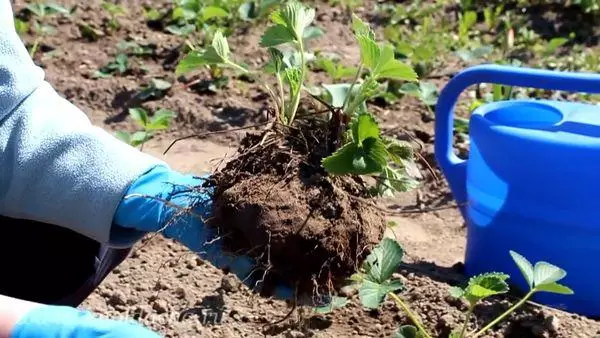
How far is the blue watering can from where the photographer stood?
1.87 meters

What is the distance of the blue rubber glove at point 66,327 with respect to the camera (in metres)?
1.15

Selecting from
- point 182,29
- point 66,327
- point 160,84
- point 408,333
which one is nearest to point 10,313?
point 66,327

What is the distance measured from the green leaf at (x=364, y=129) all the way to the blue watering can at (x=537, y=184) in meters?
0.65

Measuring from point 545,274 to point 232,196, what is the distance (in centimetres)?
50

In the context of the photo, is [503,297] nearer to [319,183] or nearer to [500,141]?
[500,141]

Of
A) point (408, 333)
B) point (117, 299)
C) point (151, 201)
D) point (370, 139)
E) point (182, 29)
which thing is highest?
point (370, 139)

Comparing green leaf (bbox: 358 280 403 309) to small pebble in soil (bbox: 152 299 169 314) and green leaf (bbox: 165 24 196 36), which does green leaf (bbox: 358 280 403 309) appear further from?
green leaf (bbox: 165 24 196 36)

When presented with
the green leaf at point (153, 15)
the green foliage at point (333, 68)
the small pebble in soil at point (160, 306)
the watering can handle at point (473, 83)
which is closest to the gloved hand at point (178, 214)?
the small pebble in soil at point (160, 306)

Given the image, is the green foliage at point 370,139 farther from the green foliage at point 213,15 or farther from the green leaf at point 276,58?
the green foliage at point 213,15

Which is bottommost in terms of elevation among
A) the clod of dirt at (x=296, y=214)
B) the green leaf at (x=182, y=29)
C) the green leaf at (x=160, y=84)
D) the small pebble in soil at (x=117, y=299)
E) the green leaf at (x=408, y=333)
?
the small pebble in soil at (x=117, y=299)

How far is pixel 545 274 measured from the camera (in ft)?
5.00

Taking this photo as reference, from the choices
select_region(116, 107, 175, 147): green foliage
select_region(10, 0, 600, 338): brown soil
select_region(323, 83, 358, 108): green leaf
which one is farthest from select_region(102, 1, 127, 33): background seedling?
select_region(323, 83, 358, 108): green leaf

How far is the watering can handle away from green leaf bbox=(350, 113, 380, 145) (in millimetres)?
482

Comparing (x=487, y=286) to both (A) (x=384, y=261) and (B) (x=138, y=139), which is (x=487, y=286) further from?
(B) (x=138, y=139)
